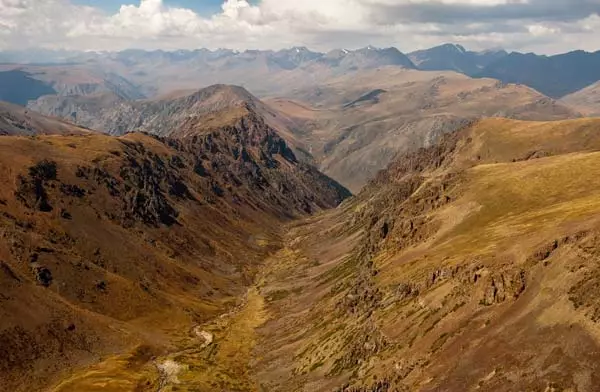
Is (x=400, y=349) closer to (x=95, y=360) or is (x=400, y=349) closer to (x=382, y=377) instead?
(x=382, y=377)

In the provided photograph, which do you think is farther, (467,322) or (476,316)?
(467,322)

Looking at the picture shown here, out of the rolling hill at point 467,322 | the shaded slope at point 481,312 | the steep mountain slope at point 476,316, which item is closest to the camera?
the shaded slope at point 481,312

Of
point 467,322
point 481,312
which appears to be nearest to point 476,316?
point 481,312

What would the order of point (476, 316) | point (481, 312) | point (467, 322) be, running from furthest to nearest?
point (481, 312), point (467, 322), point (476, 316)

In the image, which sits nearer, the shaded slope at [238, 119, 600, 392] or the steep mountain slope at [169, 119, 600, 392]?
the shaded slope at [238, 119, 600, 392]

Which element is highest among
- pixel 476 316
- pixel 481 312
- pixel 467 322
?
pixel 481 312

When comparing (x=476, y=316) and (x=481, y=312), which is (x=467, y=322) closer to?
(x=476, y=316)

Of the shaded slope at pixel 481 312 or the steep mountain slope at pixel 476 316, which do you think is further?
the steep mountain slope at pixel 476 316

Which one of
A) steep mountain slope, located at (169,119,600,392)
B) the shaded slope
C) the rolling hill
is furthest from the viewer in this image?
the rolling hill

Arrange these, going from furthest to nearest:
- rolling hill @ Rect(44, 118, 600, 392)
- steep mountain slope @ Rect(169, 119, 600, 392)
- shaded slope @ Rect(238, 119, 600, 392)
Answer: rolling hill @ Rect(44, 118, 600, 392)
steep mountain slope @ Rect(169, 119, 600, 392)
shaded slope @ Rect(238, 119, 600, 392)

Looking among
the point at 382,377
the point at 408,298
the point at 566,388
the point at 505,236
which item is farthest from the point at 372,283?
the point at 566,388

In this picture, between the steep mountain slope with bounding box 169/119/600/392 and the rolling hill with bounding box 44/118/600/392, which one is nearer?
the steep mountain slope with bounding box 169/119/600/392

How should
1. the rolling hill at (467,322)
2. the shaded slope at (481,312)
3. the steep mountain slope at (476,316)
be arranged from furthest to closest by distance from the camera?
1. the rolling hill at (467,322)
2. the steep mountain slope at (476,316)
3. the shaded slope at (481,312)

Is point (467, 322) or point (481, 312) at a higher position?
point (481, 312)
